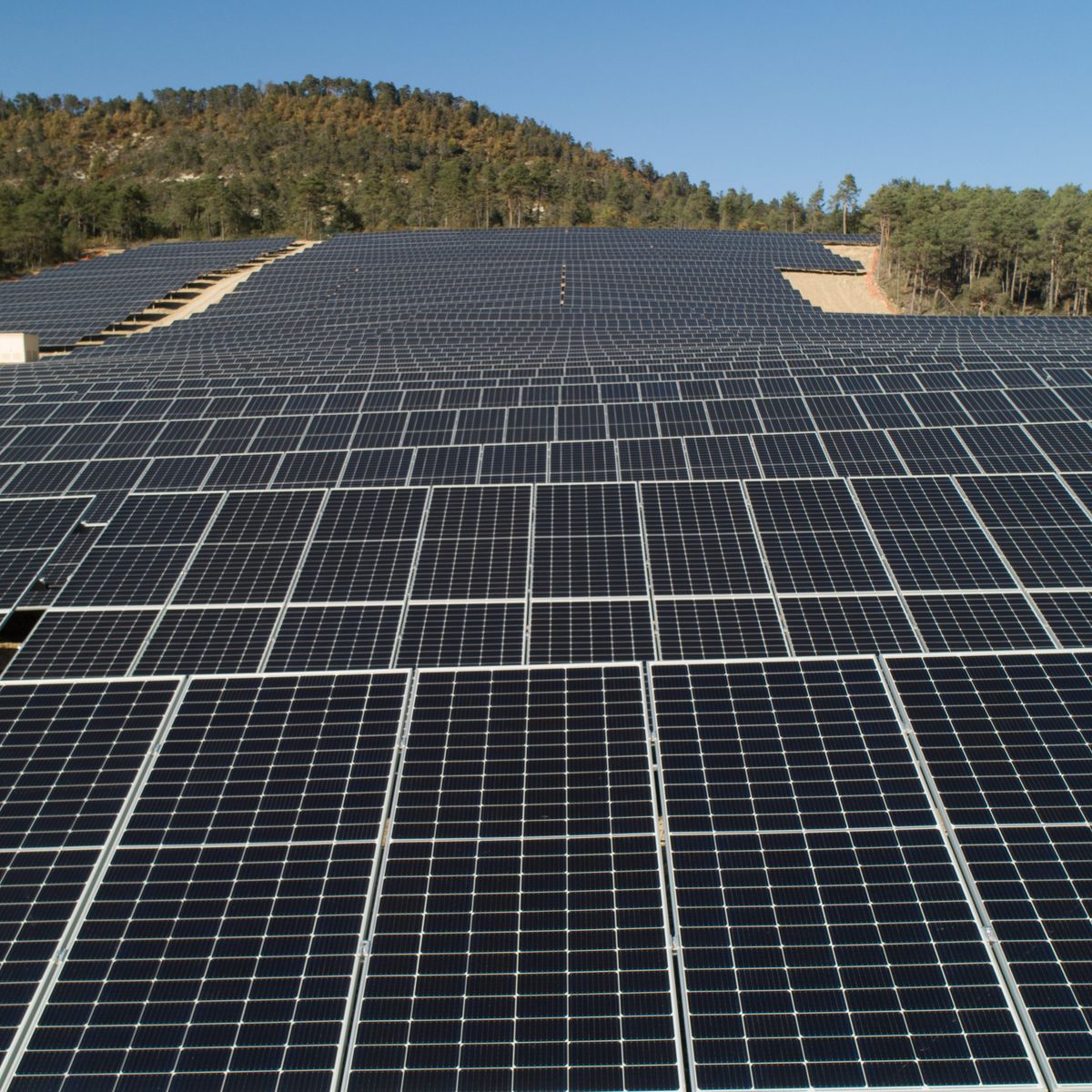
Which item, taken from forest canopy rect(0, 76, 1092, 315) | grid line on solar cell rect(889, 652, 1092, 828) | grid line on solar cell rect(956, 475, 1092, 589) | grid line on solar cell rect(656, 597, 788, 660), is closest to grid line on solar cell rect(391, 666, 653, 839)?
grid line on solar cell rect(656, 597, 788, 660)

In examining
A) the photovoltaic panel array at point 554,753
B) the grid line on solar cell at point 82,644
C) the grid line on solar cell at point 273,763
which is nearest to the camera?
the photovoltaic panel array at point 554,753

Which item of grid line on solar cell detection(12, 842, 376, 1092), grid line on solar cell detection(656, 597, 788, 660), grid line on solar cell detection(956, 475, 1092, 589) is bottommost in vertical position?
grid line on solar cell detection(12, 842, 376, 1092)

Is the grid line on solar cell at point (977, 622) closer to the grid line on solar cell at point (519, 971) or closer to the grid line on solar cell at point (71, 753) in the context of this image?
the grid line on solar cell at point (519, 971)

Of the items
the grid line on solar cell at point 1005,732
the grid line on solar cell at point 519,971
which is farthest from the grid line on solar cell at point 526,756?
the grid line on solar cell at point 1005,732

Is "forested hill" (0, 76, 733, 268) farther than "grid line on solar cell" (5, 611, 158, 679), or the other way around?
"forested hill" (0, 76, 733, 268)

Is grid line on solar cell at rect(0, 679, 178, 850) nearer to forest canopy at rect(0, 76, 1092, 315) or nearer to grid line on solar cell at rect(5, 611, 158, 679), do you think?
grid line on solar cell at rect(5, 611, 158, 679)

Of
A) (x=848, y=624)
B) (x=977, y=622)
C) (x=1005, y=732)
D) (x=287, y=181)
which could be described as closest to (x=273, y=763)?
(x=848, y=624)

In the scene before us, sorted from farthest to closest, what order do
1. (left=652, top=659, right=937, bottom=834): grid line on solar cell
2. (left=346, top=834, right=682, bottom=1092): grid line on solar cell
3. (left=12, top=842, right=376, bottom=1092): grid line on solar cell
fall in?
(left=652, top=659, right=937, bottom=834): grid line on solar cell < (left=12, top=842, right=376, bottom=1092): grid line on solar cell < (left=346, top=834, right=682, bottom=1092): grid line on solar cell

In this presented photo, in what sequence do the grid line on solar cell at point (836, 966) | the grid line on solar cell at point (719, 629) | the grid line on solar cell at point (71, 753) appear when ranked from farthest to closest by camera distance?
the grid line on solar cell at point (719, 629), the grid line on solar cell at point (71, 753), the grid line on solar cell at point (836, 966)
